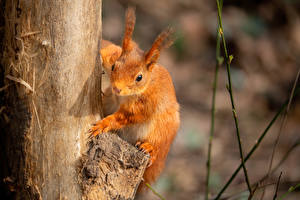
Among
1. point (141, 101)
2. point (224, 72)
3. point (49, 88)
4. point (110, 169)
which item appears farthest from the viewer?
point (224, 72)

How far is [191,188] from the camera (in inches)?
121

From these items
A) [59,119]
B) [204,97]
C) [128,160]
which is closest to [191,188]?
A: [204,97]

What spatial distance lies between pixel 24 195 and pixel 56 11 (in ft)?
2.23

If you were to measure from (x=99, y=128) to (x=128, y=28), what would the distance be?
0.40 meters

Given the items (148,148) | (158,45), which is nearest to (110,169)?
(148,148)

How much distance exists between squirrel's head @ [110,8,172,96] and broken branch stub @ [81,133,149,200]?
0.72ft

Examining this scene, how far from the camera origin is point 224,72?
164 inches

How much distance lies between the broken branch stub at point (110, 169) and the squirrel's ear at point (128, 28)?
374mm

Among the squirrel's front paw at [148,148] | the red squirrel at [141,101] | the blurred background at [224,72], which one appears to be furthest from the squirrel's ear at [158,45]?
the blurred background at [224,72]

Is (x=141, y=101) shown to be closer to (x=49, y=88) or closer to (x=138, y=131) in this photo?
(x=138, y=131)

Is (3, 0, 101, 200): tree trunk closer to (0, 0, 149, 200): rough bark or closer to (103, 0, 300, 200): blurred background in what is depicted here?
(0, 0, 149, 200): rough bark

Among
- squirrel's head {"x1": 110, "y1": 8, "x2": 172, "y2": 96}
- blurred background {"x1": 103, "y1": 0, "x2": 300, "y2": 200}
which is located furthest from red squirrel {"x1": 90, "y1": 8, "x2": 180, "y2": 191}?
blurred background {"x1": 103, "y1": 0, "x2": 300, "y2": 200}

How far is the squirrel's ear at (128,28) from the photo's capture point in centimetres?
138

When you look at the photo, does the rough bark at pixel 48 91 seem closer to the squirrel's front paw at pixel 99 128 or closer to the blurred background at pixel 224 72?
the squirrel's front paw at pixel 99 128
